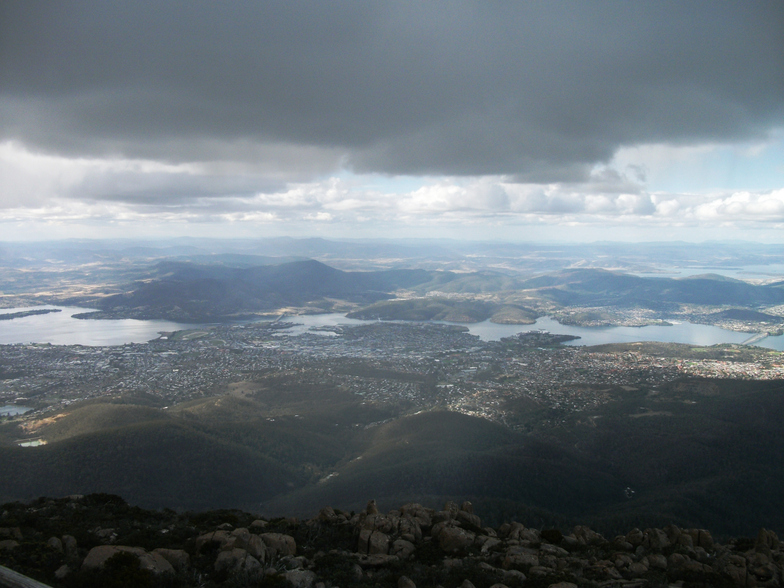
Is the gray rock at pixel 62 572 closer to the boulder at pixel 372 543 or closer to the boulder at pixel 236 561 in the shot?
the boulder at pixel 236 561

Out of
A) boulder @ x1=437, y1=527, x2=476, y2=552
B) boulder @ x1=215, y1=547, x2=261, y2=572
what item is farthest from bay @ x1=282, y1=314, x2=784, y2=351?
boulder @ x1=215, y1=547, x2=261, y2=572

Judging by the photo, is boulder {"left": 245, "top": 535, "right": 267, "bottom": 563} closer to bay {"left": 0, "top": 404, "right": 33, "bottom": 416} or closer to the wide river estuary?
bay {"left": 0, "top": 404, "right": 33, "bottom": 416}

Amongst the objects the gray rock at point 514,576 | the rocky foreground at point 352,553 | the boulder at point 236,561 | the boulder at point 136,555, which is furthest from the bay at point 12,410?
the gray rock at point 514,576

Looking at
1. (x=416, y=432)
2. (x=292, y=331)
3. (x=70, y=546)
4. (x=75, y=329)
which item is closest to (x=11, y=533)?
(x=70, y=546)

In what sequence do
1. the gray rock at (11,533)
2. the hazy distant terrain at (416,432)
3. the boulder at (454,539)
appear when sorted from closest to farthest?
1. the gray rock at (11,533)
2. the boulder at (454,539)
3. the hazy distant terrain at (416,432)

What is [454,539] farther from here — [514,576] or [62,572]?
[62,572]

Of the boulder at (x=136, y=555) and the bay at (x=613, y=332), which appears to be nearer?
the boulder at (x=136, y=555)
